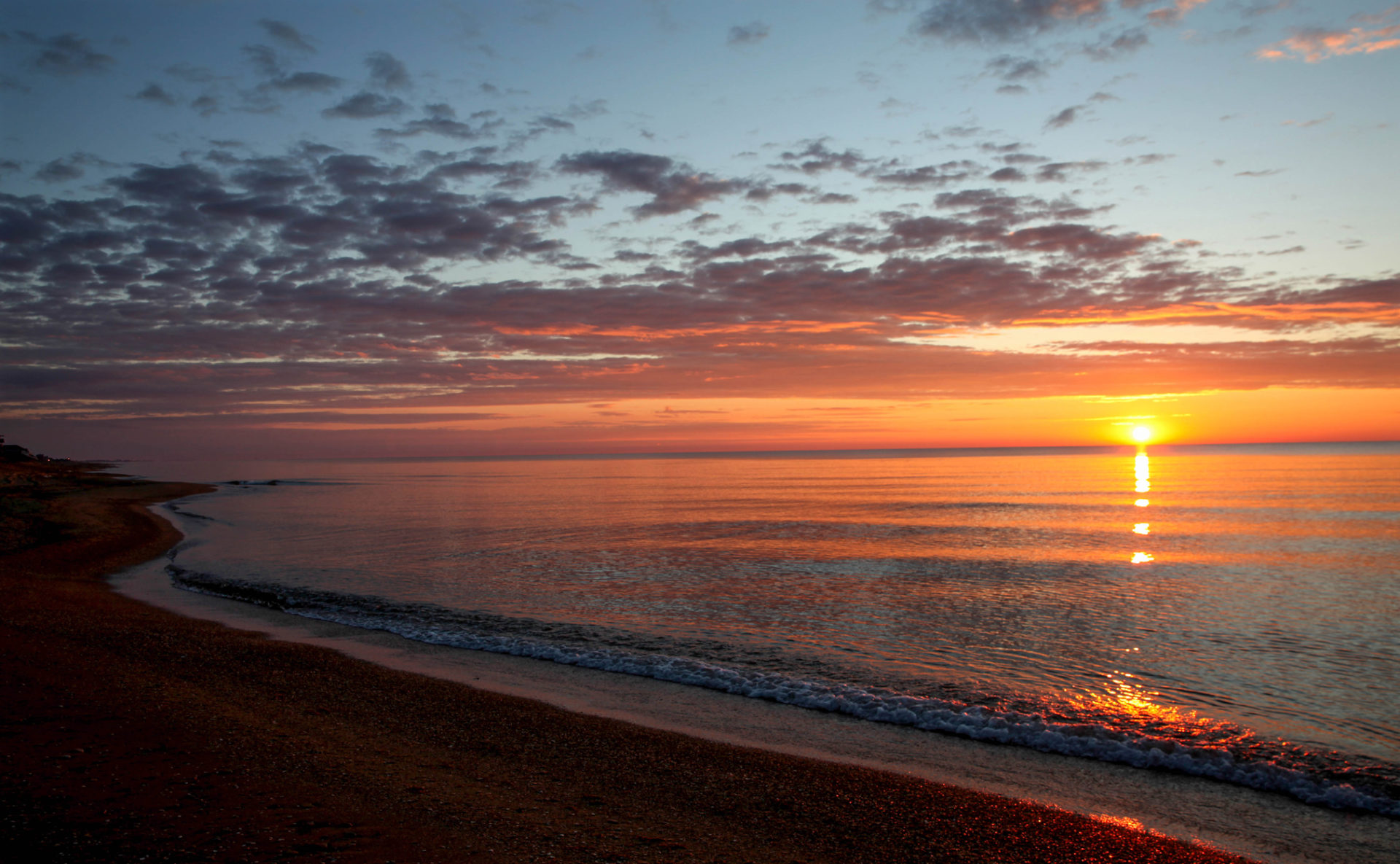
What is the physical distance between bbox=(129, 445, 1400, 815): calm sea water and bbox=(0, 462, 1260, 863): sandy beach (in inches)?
127

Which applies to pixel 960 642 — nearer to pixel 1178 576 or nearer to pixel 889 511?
pixel 1178 576

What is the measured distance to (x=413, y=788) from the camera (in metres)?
7.72

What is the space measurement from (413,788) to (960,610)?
14.8 metres

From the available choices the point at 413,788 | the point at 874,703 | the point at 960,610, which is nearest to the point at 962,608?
the point at 960,610

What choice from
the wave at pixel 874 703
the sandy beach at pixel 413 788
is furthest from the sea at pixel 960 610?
the sandy beach at pixel 413 788

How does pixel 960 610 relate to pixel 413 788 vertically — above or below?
below

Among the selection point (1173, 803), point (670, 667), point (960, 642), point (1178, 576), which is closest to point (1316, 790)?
point (1173, 803)

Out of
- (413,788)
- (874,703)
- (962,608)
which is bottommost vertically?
(962,608)

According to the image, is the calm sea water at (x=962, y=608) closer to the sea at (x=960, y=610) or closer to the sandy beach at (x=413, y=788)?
the sea at (x=960, y=610)

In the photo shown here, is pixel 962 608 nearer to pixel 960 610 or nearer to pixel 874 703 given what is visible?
pixel 960 610

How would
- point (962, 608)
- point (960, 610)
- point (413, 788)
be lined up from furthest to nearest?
1. point (962, 608)
2. point (960, 610)
3. point (413, 788)

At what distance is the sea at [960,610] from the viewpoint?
10.7m

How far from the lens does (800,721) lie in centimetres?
1119

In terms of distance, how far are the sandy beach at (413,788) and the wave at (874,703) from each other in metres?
2.60
